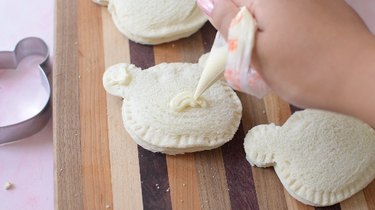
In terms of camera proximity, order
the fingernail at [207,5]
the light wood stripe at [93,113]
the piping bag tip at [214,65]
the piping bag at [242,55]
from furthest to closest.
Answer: the light wood stripe at [93,113] → the piping bag tip at [214,65] → the fingernail at [207,5] → the piping bag at [242,55]

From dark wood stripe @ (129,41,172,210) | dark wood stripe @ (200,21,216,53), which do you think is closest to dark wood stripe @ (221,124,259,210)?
dark wood stripe @ (129,41,172,210)

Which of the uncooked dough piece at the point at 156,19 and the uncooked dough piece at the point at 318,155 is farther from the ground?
the uncooked dough piece at the point at 156,19

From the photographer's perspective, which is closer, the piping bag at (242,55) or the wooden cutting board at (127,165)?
the piping bag at (242,55)

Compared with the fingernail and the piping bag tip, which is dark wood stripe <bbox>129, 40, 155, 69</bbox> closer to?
the piping bag tip

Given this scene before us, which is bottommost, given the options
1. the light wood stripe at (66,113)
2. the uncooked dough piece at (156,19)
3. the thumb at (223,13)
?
the light wood stripe at (66,113)

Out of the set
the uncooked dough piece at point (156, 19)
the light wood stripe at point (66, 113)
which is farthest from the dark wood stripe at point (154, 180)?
the uncooked dough piece at point (156, 19)

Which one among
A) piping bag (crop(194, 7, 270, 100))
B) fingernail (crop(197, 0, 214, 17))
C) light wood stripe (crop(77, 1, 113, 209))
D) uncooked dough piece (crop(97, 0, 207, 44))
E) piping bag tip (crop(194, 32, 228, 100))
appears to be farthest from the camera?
uncooked dough piece (crop(97, 0, 207, 44))

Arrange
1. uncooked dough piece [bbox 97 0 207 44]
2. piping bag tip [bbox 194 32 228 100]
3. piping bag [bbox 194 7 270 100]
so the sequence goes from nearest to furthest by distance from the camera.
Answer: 1. piping bag [bbox 194 7 270 100]
2. piping bag tip [bbox 194 32 228 100]
3. uncooked dough piece [bbox 97 0 207 44]

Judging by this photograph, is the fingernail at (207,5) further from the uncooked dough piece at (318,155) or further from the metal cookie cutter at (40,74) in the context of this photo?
the metal cookie cutter at (40,74)
